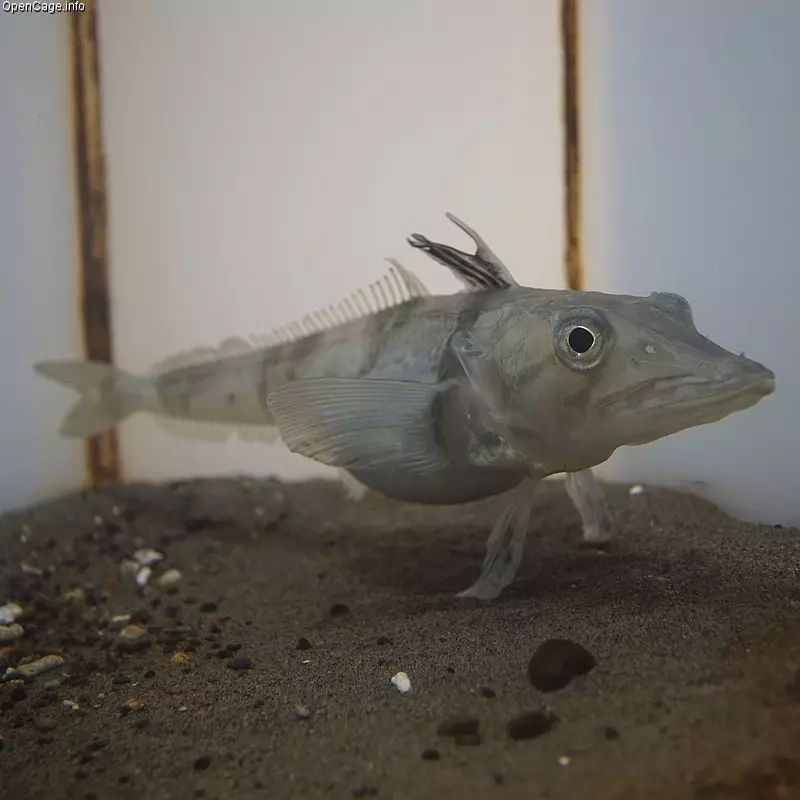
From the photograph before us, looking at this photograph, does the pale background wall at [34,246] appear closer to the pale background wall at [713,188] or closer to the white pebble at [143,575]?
the white pebble at [143,575]

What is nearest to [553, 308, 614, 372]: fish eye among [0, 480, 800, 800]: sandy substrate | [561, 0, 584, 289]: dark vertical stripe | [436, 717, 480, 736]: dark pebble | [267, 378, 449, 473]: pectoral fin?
[267, 378, 449, 473]: pectoral fin

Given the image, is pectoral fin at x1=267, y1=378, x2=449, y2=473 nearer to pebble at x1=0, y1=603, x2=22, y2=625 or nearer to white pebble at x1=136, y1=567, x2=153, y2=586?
white pebble at x1=136, y1=567, x2=153, y2=586

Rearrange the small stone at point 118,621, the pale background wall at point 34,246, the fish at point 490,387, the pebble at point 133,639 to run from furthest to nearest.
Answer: the pale background wall at point 34,246 → the small stone at point 118,621 → the pebble at point 133,639 → the fish at point 490,387

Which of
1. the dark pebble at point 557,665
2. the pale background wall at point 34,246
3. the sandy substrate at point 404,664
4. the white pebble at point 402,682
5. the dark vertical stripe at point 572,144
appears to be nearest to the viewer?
the sandy substrate at point 404,664

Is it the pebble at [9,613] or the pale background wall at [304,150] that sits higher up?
the pale background wall at [304,150]

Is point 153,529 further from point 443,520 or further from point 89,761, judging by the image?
point 89,761

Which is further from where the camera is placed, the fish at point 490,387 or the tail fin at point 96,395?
the tail fin at point 96,395

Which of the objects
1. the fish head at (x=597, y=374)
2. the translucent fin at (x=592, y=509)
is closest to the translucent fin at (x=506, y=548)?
the fish head at (x=597, y=374)
